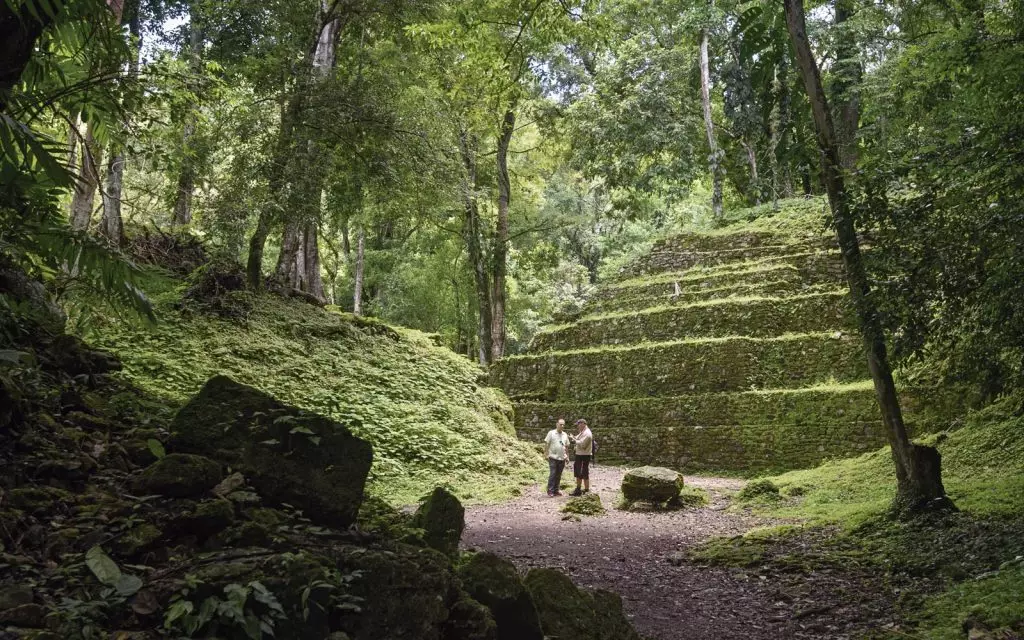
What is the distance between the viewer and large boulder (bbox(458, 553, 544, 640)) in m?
3.96

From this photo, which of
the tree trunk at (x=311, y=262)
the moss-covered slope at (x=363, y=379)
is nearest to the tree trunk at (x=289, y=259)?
the tree trunk at (x=311, y=262)

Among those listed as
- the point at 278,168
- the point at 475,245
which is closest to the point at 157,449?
the point at 278,168

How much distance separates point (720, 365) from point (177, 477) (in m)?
15.0

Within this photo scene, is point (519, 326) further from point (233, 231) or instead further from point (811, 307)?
point (233, 231)

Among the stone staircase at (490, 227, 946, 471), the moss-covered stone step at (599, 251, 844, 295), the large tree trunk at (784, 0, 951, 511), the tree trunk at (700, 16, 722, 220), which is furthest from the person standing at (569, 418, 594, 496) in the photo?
the tree trunk at (700, 16, 722, 220)

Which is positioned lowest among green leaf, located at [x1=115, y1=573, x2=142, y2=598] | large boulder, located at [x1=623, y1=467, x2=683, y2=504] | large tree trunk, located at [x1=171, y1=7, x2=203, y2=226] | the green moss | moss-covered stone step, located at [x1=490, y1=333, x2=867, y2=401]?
the green moss

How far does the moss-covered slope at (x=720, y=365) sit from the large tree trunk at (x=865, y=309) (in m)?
5.99

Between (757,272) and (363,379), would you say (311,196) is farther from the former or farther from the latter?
(757,272)

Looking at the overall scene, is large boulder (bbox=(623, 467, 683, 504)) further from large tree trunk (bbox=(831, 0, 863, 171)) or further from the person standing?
large tree trunk (bbox=(831, 0, 863, 171))

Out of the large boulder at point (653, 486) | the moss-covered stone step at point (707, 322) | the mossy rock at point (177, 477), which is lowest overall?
the large boulder at point (653, 486)

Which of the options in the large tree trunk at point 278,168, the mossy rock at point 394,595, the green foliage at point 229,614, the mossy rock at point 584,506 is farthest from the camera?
the mossy rock at point 584,506

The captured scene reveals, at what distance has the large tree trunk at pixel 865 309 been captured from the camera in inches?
277

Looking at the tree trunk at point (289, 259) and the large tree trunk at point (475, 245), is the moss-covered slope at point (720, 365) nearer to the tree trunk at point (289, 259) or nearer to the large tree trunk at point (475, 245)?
the large tree trunk at point (475, 245)

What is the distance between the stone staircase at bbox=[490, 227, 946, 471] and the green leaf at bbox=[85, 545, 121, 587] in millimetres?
13262
